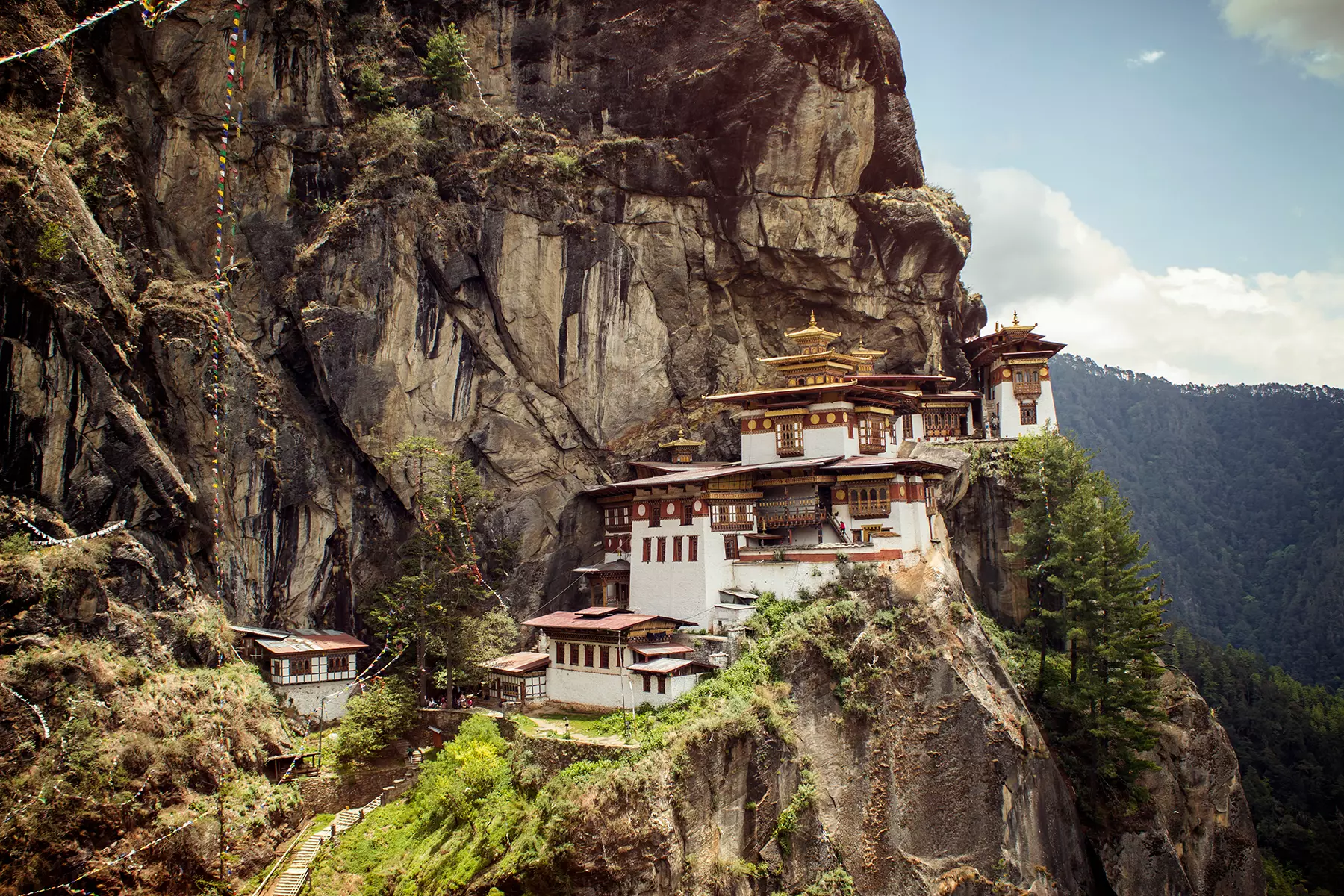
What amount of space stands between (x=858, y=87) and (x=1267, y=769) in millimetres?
49506

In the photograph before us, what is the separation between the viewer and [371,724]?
32.8 metres

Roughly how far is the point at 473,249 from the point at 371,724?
20.6m

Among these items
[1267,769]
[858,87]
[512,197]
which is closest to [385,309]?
[512,197]

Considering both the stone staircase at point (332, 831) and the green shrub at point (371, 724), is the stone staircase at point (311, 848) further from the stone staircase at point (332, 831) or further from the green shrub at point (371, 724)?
the green shrub at point (371, 724)

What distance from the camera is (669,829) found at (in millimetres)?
25734

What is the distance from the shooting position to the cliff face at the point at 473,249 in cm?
3609

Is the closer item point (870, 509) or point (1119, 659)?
point (1119, 659)

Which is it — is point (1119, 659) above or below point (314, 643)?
below

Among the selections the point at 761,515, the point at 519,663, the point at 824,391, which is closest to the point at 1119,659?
the point at 761,515

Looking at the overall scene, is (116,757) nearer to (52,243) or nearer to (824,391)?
(52,243)

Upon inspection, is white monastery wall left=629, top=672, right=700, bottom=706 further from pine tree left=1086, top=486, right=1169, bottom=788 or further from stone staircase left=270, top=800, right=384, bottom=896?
pine tree left=1086, top=486, right=1169, bottom=788

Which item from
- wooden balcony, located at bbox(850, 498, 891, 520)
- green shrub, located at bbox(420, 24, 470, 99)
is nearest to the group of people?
wooden balcony, located at bbox(850, 498, 891, 520)

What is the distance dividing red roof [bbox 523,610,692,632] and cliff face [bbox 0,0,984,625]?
714cm

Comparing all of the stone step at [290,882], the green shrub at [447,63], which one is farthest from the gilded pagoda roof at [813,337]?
the stone step at [290,882]
